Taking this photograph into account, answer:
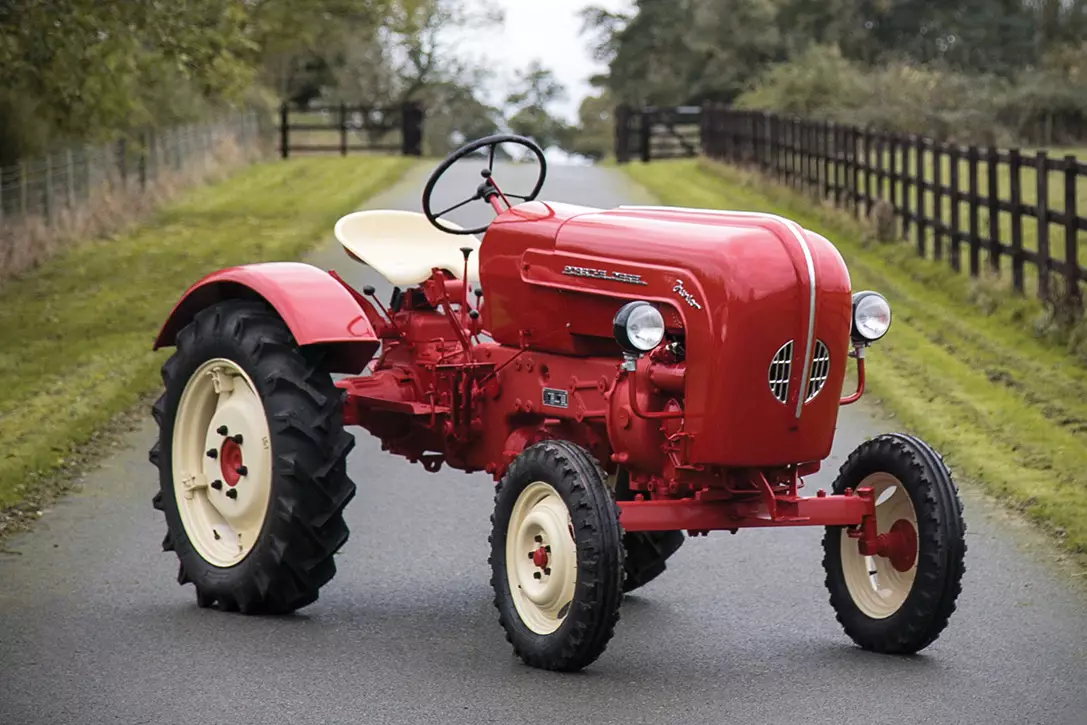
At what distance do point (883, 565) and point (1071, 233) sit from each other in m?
8.83

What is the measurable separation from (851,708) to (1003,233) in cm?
1527

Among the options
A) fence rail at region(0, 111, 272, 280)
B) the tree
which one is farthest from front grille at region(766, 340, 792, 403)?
the tree

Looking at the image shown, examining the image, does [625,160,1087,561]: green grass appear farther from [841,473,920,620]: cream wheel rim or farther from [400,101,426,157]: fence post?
[400,101,426,157]: fence post

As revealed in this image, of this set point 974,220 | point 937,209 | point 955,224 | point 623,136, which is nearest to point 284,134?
point 623,136

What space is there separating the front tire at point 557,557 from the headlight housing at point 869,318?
3.63ft

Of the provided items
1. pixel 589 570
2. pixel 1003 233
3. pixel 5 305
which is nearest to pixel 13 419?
pixel 5 305

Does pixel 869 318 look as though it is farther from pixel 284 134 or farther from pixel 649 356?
pixel 284 134

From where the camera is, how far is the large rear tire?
285 inches

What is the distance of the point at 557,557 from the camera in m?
6.41

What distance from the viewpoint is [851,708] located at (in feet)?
19.7

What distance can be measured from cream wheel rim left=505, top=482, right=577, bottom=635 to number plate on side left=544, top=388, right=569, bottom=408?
58 centimetres

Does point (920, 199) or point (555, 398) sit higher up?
point (920, 199)

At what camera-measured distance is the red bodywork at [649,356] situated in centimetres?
637

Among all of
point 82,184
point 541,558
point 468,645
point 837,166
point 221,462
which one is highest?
point 837,166
